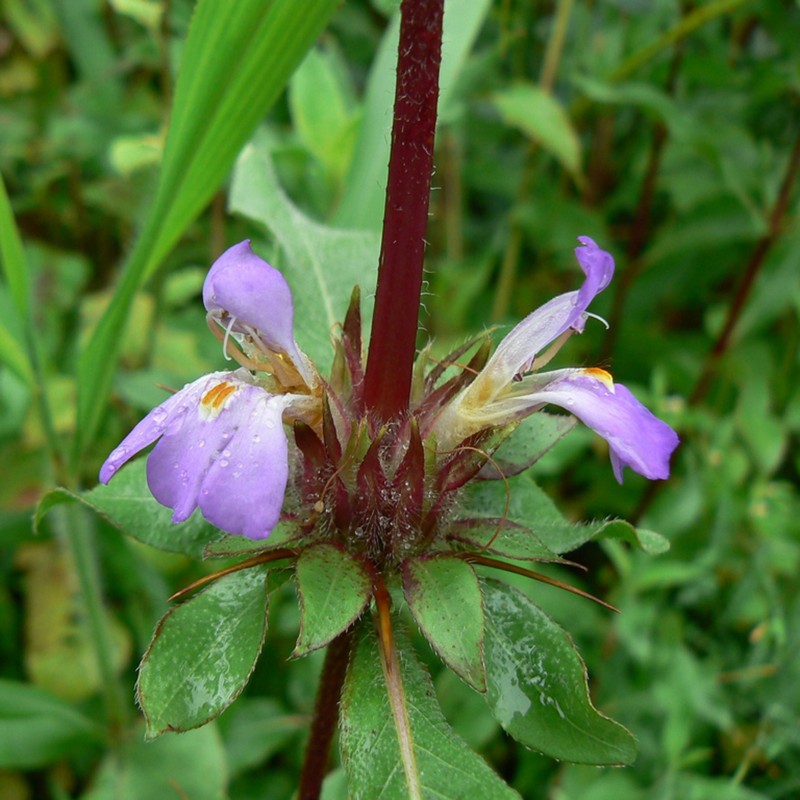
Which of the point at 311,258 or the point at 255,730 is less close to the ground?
the point at 311,258

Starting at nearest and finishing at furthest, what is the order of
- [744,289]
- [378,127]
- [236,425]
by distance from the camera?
[236,425]
[378,127]
[744,289]

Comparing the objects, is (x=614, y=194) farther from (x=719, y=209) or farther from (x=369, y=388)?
(x=369, y=388)

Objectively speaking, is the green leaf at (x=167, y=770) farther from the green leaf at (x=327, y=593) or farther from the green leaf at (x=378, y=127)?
the green leaf at (x=378, y=127)

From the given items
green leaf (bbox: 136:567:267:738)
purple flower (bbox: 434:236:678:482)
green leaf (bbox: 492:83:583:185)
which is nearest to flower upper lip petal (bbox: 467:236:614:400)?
purple flower (bbox: 434:236:678:482)

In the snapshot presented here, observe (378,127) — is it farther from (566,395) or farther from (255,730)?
(255,730)

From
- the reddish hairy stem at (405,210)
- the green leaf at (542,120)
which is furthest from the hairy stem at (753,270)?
the reddish hairy stem at (405,210)

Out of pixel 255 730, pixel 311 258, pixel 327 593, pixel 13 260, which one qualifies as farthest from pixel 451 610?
pixel 255 730
